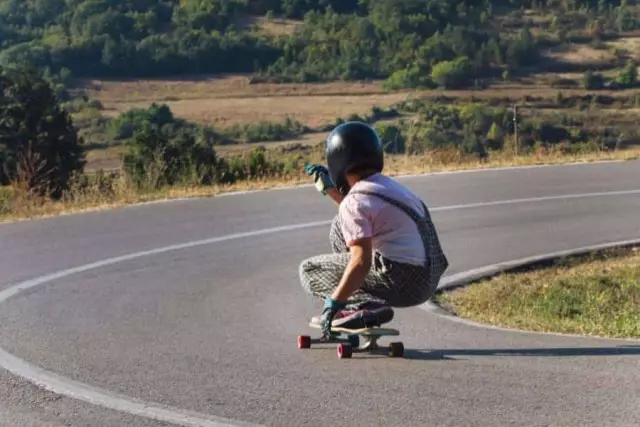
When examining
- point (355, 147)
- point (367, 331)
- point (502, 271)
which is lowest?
point (502, 271)

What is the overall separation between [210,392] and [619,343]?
238cm

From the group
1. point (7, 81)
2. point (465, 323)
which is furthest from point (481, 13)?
point (465, 323)

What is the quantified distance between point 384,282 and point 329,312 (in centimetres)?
35

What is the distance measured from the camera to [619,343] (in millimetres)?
6969

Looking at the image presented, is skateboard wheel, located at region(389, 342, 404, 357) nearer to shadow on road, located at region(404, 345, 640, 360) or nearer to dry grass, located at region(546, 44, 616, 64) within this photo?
shadow on road, located at region(404, 345, 640, 360)

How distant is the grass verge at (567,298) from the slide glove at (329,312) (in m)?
1.65

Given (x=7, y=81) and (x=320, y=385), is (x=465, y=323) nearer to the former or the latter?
(x=320, y=385)

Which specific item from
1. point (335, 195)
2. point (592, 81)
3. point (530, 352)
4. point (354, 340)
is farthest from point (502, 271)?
point (592, 81)

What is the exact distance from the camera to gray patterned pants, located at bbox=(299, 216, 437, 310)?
6.83m

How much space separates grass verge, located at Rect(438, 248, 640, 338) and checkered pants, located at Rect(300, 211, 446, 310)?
1.26 meters

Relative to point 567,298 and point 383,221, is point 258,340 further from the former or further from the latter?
point 567,298

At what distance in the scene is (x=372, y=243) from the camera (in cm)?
680

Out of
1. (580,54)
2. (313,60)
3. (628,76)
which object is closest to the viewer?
(628,76)

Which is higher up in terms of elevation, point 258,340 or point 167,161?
point 258,340
